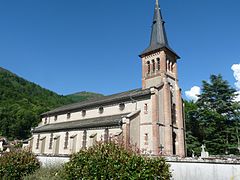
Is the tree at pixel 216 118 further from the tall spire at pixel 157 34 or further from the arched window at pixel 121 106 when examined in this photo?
the arched window at pixel 121 106

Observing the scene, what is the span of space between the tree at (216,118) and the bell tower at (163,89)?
951 cm

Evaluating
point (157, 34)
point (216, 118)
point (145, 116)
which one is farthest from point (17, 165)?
point (216, 118)

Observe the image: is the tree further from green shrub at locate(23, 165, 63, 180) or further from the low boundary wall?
green shrub at locate(23, 165, 63, 180)

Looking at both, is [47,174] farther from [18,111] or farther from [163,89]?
[18,111]

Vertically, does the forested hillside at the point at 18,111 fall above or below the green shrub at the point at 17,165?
above

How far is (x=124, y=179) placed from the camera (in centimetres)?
866

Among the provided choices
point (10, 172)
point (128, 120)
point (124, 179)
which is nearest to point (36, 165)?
point (10, 172)

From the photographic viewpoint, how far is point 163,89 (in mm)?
28516

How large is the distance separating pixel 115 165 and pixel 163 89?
20.6 meters

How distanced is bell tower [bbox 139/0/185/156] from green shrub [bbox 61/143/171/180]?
1524 centimetres

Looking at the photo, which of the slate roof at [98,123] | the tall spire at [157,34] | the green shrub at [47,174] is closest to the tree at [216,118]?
the tall spire at [157,34]

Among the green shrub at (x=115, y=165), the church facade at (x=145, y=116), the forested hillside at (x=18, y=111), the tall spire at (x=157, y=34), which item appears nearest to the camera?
the green shrub at (x=115, y=165)

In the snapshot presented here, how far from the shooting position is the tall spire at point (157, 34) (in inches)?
1272

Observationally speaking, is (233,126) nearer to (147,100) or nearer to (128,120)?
(147,100)
